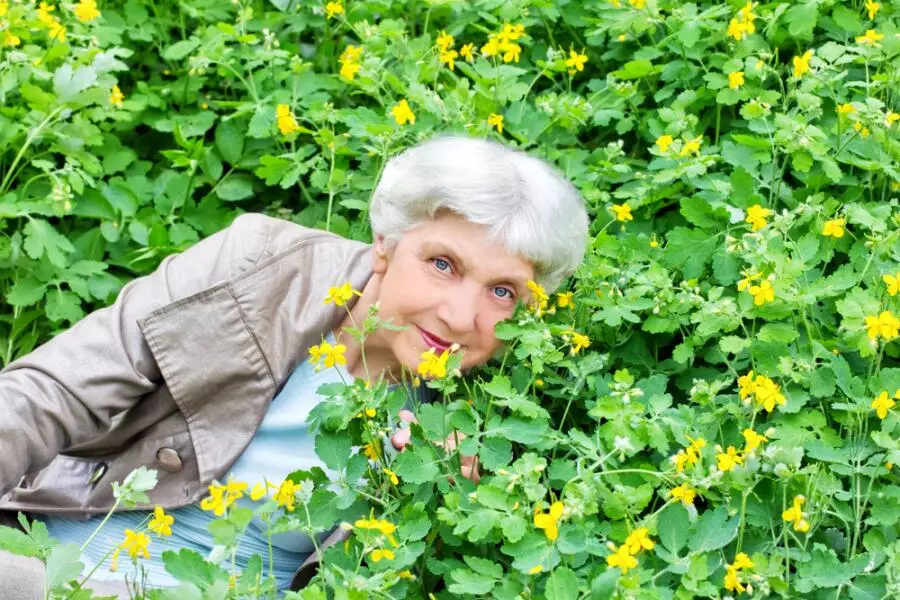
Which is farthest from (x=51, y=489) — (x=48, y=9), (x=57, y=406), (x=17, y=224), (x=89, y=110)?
(x=48, y=9)

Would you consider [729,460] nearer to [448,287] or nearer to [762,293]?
[762,293]

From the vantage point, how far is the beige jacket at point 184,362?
279cm

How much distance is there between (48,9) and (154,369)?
5.18 feet

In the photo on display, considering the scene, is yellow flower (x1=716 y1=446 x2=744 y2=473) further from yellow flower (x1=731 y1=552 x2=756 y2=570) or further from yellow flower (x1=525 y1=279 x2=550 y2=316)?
yellow flower (x1=525 y1=279 x2=550 y2=316)

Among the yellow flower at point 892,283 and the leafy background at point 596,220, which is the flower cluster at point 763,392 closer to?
the leafy background at point 596,220

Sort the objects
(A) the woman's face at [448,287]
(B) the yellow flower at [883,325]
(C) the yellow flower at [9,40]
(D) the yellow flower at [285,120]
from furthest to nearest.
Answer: (C) the yellow flower at [9,40] → (D) the yellow flower at [285,120] → (A) the woman's face at [448,287] → (B) the yellow flower at [883,325]

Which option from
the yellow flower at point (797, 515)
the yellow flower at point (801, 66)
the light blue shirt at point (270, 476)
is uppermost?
the yellow flower at point (801, 66)

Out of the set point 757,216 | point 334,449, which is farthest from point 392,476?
point 757,216

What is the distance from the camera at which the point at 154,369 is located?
2869mm

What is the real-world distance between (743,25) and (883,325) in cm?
128

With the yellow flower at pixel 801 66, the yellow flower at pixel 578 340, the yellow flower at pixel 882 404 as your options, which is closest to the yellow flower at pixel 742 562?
the yellow flower at pixel 882 404

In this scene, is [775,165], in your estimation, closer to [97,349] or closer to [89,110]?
[97,349]

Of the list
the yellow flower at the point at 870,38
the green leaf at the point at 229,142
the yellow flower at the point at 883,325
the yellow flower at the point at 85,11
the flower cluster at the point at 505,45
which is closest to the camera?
the yellow flower at the point at 883,325

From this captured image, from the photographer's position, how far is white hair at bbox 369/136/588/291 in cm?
272
